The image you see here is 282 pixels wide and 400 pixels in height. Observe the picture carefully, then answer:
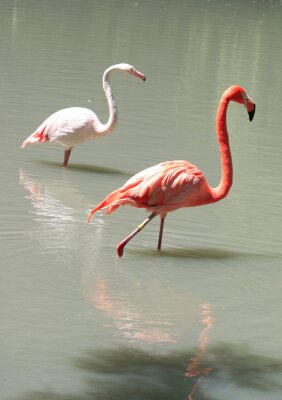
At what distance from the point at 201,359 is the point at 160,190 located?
1.60 metres

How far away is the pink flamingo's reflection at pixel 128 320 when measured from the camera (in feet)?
16.8

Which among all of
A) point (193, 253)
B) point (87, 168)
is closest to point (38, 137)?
point (87, 168)

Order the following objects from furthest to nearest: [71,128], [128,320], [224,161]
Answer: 1. [71,128]
2. [224,161]
3. [128,320]

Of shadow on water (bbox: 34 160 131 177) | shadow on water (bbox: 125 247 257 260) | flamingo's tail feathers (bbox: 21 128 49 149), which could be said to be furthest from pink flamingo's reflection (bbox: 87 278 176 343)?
flamingo's tail feathers (bbox: 21 128 49 149)

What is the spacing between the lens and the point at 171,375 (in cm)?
465

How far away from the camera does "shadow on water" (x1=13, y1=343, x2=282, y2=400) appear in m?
4.44

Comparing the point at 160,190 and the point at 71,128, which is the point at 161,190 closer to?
the point at 160,190

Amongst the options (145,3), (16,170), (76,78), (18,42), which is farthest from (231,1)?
(16,170)

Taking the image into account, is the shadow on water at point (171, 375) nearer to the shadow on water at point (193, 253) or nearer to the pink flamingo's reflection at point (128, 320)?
the pink flamingo's reflection at point (128, 320)

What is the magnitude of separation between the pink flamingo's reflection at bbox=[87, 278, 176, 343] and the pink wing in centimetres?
68

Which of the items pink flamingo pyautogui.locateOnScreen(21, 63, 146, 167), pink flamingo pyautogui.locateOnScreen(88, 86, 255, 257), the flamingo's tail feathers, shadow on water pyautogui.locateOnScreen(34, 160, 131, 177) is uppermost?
pink flamingo pyautogui.locateOnScreen(88, 86, 255, 257)

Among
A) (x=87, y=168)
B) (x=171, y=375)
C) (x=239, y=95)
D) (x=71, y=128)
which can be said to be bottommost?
(x=87, y=168)

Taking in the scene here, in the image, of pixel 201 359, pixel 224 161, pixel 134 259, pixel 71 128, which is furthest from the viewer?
pixel 71 128

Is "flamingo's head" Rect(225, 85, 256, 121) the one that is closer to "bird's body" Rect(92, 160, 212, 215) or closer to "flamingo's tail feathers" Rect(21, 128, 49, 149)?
"bird's body" Rect(92, 160, 212, 215)
